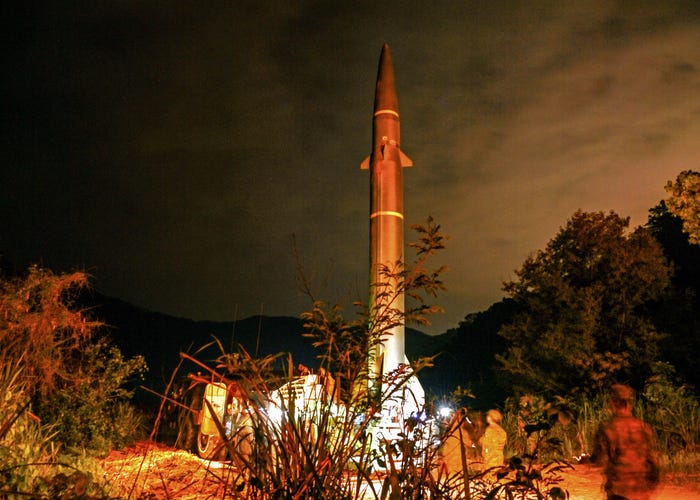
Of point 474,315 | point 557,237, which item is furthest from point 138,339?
point 557,237

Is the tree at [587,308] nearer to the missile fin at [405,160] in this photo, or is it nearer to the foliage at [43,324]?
the missile fin at [405,160]

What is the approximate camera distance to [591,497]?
754cm

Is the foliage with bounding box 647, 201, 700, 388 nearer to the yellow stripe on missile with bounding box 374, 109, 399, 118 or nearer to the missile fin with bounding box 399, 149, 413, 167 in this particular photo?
the missile fin with bounding box 399, 149, 413, 167

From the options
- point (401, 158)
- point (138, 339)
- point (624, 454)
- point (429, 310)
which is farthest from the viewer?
point (138, 339)

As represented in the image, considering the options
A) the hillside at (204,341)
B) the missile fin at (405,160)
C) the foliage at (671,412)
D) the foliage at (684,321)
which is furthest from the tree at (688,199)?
the hillside at (204,341)

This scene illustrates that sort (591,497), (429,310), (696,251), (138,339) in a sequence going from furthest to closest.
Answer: (138,339)
(696,251)
(591,497)
(429,310)

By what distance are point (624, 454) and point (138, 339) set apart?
44.5 m

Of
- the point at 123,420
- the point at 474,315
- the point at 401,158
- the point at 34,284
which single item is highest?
the point at 474,315

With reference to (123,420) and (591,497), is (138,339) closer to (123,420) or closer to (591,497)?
(123,420)

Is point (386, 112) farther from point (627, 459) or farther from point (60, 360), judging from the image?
point (627, 459)

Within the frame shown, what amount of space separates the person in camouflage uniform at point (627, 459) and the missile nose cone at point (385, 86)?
36.0ft

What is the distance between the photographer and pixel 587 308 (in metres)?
18.2

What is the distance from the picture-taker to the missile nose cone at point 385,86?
14503 mm

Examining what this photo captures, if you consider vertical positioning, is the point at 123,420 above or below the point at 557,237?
Result: below
